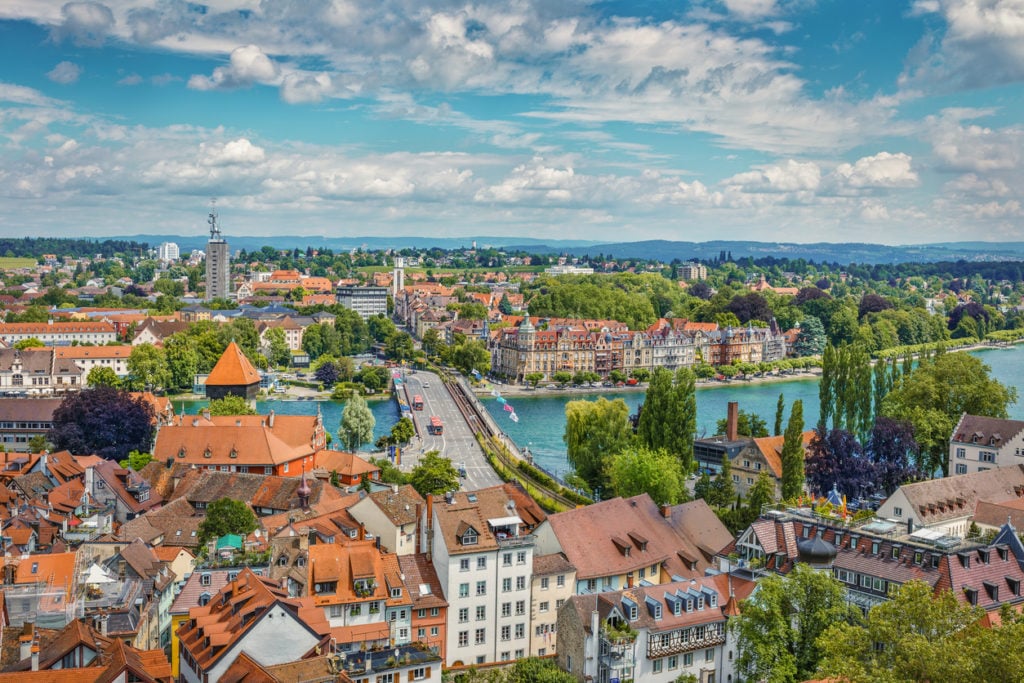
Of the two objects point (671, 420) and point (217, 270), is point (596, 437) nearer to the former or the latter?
point (671, 420)

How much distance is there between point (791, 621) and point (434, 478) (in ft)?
63.5

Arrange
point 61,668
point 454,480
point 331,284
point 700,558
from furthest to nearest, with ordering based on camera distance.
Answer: point 331,284 → point 454,480 → point 700,558 → point 61,668

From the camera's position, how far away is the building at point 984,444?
1622 inches

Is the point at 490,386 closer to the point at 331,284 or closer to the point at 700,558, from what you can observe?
the point at 700,558

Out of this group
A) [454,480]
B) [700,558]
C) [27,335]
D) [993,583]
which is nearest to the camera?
[993,583]

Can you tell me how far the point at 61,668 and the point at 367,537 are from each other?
9921 millimetres

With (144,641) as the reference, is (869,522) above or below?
above

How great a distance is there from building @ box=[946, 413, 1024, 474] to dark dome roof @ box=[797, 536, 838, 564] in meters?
19.1

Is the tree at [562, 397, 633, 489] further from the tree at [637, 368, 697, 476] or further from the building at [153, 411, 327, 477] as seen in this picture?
the building at [153, 411, 327, 477]

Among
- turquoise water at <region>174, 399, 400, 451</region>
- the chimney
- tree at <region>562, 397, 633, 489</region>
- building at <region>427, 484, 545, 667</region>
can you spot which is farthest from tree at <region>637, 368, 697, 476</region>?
turquoise water at <region>174, 399, 400, 451</region>

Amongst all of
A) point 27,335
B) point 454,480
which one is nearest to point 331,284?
point 27,335

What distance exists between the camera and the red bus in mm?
62463

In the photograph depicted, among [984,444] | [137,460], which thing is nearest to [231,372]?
[137,460]

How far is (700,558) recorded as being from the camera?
101ft
